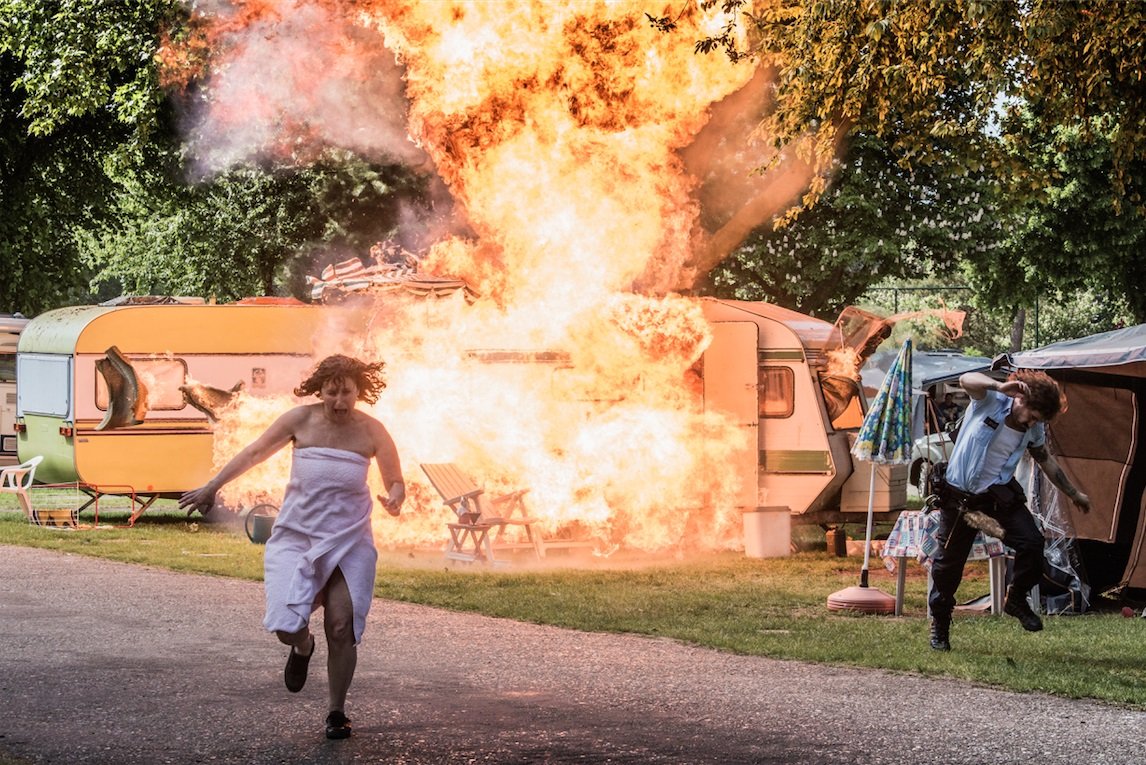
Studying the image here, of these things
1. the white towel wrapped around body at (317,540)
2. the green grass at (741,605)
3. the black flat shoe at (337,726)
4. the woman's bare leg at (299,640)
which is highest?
the white towel wrapped around body at (317,540)

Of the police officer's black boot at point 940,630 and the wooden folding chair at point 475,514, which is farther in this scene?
the wooden folding chair at point 475,514

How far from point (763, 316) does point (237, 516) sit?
746cm

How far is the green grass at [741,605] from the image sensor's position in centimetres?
1041

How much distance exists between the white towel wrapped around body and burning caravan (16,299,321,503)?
1343 centimetres


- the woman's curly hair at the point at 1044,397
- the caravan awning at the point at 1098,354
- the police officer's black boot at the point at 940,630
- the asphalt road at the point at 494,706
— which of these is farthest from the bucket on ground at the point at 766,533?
the woman's curly hair at the point at 1044,397

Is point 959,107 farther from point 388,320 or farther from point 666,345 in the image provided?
point 388,320

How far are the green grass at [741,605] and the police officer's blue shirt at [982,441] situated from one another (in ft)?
3.68

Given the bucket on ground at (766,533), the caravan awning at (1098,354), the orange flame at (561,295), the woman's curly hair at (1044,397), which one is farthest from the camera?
the orange flame at (561,295)

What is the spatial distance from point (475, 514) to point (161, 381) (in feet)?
21.6

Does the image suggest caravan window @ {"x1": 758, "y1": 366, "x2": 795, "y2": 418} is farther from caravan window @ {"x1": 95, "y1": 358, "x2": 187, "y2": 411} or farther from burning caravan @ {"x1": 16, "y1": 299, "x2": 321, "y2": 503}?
caravan window @ {"x1": 95, "y1": 358, "x2": 187, "y2": 411}

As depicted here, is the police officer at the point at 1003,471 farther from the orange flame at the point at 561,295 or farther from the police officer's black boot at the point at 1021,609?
the orange flame at the point at 561,295

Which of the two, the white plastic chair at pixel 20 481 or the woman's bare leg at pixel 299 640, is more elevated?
the woman's bare leg at pixel 299 640

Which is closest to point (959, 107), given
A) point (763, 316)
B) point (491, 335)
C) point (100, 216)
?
point (763, 316)

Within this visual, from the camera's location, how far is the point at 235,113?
2777 cm
